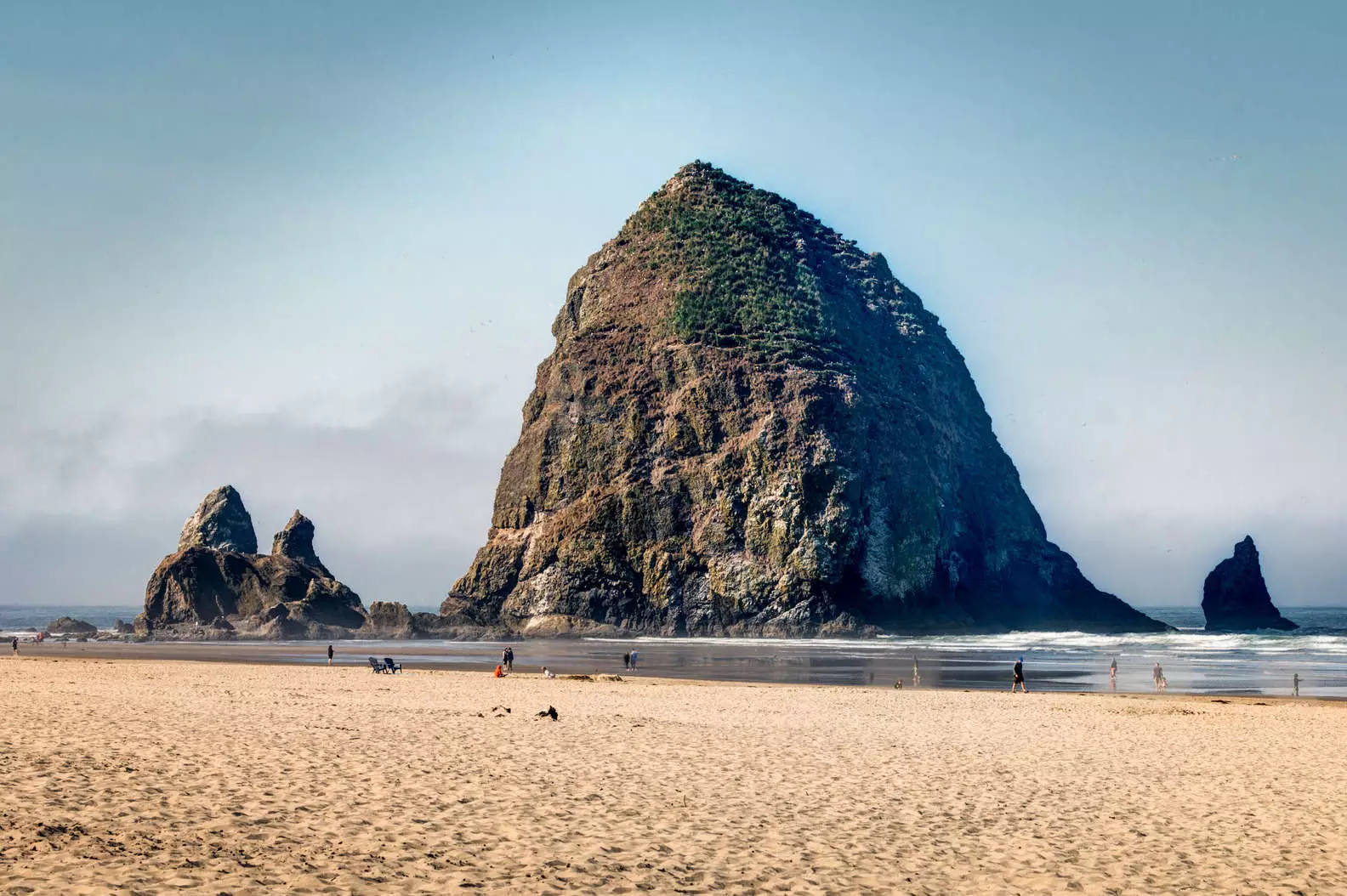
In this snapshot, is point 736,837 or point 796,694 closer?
point 736,837

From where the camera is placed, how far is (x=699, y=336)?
105 m

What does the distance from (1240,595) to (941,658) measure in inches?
3204

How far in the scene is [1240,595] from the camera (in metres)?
120

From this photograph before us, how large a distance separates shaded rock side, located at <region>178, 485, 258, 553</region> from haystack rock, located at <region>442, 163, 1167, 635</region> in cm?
3300

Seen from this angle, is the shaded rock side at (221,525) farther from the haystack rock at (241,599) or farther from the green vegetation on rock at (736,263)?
the green vegetation on rock at (736,263)

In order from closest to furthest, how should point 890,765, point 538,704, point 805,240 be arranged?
point 890,765, point 538,704, point 805,240

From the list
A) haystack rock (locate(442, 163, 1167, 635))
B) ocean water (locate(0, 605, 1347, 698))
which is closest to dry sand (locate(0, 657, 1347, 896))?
ocean water (locate(0, 605, 1347, 698))

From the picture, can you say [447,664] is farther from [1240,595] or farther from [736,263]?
[1240,595]

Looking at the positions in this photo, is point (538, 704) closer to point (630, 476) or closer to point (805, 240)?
point (630, 476)

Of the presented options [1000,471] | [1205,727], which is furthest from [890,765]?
[1000,471]

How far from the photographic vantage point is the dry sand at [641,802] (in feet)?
31.3

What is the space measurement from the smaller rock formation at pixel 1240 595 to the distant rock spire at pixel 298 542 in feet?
343

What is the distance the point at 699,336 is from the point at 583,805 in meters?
93.4

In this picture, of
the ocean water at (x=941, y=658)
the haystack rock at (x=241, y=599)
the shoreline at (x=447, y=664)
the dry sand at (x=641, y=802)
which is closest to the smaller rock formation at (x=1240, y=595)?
the ocean water at (x=941, y=658)
